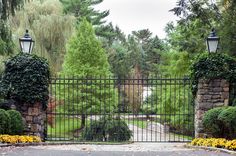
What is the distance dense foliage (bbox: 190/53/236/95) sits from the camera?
37.0 feet

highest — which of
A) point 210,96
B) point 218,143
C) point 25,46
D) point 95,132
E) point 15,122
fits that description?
point 25,46

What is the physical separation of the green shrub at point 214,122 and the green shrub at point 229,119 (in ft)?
1.15

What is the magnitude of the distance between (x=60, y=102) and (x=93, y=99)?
59.3 inches

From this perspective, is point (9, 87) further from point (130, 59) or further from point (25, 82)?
point (130, 59)

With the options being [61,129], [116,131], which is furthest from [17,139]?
[61,129]

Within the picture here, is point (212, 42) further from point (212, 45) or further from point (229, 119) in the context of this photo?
point (229, 119)

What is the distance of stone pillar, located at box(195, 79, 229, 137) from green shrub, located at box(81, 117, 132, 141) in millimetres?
2970

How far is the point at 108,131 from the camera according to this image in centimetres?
1344

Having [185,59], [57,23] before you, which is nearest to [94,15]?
[57,23]

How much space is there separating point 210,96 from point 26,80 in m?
5.03

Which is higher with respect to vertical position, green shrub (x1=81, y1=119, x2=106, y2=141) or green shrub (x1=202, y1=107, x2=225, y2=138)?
green shrub (x1=202, y1=107, x2=225, y2=138)

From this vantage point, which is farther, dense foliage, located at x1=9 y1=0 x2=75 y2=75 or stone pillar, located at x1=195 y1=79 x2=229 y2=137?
dense foliage, located at x1=9 y1=0 x2=75 y2=75

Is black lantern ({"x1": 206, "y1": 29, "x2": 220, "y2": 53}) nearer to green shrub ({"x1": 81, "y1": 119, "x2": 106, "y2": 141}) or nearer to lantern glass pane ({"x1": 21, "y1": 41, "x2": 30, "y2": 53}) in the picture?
green shrub ({"x1": 81, "y1": 119, "x2": 106, "y2": 141})

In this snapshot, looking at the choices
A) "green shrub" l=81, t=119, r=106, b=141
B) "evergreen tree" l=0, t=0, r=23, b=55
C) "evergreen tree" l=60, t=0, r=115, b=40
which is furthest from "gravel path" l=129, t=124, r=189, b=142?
"evergreen tree" l=60, t=0, r=115, b=40
